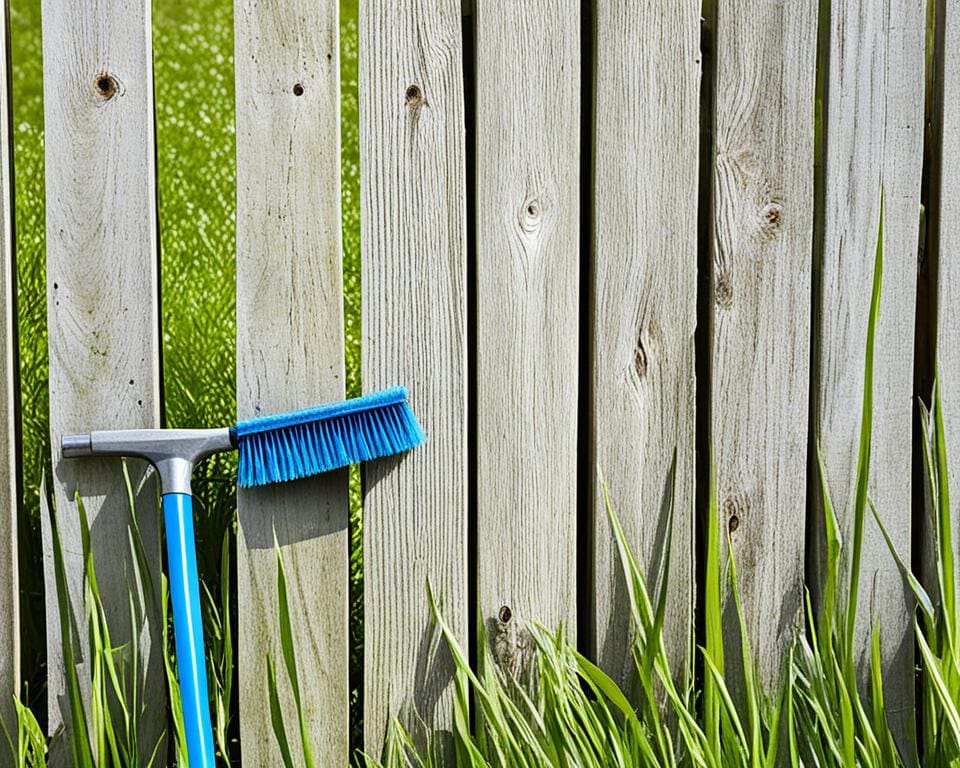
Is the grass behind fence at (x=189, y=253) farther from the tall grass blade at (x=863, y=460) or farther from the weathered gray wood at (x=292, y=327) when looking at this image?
the tall grass blade at (x=863, y=460)

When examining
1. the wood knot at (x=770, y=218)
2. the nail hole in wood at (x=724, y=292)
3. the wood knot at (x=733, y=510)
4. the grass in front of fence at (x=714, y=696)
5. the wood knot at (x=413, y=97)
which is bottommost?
the grass in front of fence at (x=714, y=696)

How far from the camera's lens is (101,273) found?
123 centimetres

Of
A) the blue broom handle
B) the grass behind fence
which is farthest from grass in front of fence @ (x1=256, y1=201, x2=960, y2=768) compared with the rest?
the grass behind fence

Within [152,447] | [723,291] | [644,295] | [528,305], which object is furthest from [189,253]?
[723,291]

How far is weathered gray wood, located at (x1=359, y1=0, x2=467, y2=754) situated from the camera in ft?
4.15

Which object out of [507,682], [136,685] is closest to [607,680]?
[507,682]

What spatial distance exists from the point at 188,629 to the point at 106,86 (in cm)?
69

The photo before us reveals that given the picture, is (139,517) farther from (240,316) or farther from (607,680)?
(607,680)

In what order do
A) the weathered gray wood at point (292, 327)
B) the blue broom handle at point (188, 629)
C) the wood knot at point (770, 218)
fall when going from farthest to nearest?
1. the wood knot at point (770, 218)
2. the weathered gray wood at point (292, 327)
3. the blue broom handle at point (188, 629)

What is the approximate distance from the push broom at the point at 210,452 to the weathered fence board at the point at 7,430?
99mm

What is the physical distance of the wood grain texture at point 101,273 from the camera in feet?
3.95

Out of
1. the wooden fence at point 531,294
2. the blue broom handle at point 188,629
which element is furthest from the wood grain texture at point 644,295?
the blue broom handle at point 188,629

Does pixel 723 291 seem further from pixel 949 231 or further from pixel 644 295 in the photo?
pixel 949 231

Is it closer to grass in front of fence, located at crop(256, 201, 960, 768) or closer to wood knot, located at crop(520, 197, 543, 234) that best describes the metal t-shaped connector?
grass in front of fence, located at crop(256, 201, 960, 768)
